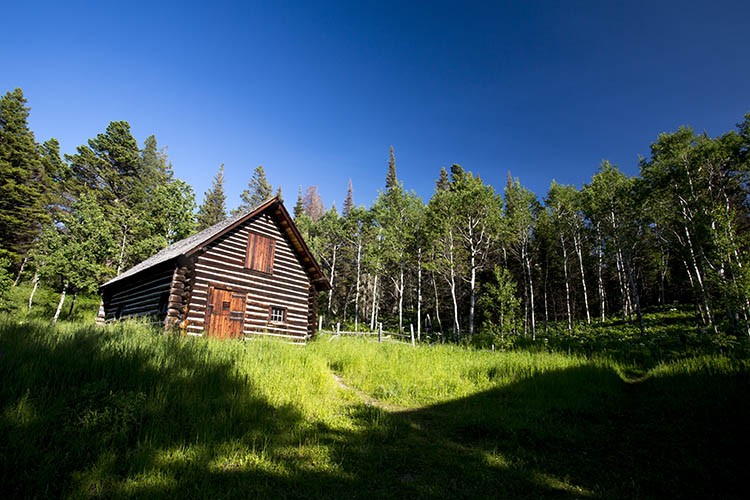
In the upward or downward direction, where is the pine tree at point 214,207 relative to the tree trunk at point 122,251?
upward

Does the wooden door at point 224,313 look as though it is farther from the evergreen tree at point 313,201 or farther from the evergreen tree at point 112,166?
the evergreen tree at point 313,201

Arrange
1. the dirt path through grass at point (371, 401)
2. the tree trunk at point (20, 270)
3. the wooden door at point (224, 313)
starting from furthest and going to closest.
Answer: the tree trunk at point (20, 270) → the wooden door at point (224, 313) → the dirt path through grass at point (371, 401)

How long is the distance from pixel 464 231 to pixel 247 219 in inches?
799

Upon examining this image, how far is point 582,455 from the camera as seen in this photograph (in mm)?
6129

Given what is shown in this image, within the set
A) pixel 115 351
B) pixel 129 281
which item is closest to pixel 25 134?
pixel 129 281

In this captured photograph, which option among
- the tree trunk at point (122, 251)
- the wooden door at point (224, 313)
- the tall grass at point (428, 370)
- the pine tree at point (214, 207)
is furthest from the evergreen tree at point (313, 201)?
the tall grass at point (428, 370)

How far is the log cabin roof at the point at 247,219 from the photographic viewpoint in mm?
15516

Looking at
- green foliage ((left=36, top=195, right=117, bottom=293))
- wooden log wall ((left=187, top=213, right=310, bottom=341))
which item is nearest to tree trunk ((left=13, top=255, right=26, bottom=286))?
green foliage ((left=36, top=195, right=117, bottom=293))

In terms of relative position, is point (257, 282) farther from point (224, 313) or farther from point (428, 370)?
point (428, 370)

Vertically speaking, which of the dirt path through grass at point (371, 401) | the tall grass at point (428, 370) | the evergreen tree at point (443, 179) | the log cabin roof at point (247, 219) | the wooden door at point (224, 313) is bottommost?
the dirt path through grass at point (371, 401)

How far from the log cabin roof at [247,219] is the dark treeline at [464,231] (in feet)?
35.3

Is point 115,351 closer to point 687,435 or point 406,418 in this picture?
point 406,418

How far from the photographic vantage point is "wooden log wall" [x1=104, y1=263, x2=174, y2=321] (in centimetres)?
1581

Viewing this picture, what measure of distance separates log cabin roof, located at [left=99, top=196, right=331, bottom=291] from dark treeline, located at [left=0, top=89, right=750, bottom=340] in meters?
10.8
